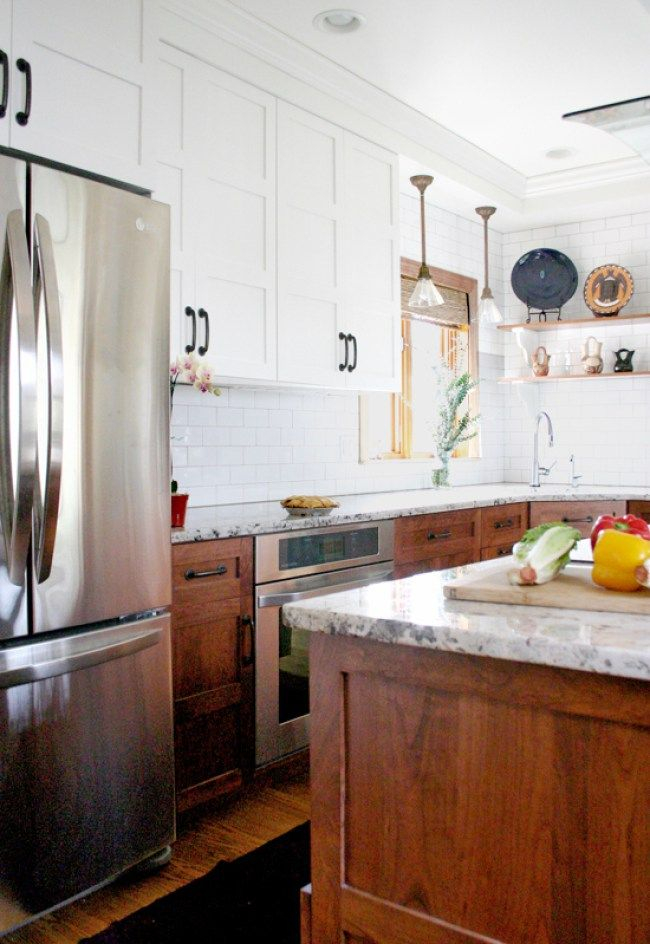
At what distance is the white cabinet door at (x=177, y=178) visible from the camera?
111 inches

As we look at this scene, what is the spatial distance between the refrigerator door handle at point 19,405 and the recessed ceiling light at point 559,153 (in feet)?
11.3

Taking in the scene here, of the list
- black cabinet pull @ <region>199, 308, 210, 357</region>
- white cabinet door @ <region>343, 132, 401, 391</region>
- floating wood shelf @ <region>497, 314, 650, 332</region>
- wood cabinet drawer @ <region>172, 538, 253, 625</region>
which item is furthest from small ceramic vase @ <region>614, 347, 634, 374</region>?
wood cabinet drawer @ <region>172, 538, 253, 625</region>

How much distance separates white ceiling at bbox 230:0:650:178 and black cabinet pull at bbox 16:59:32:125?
1056 mm

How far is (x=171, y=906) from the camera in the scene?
7.46ft

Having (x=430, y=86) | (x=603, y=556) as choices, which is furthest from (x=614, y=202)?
(x=603, y=556)

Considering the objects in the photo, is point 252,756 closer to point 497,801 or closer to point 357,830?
point 357,830

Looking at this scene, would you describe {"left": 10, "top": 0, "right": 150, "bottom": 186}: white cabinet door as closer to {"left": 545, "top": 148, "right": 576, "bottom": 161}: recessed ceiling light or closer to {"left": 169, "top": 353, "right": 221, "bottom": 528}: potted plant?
{"left": 169, "top": 353, "right": 221, "bottom": 528}: potted plant

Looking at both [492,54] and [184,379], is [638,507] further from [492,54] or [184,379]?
[184,379]

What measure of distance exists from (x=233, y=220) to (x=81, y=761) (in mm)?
1924

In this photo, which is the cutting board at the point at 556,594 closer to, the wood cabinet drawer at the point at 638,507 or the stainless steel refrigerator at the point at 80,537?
the stainless steel refrigerator at the point at 80,537

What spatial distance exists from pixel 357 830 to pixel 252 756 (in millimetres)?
1576

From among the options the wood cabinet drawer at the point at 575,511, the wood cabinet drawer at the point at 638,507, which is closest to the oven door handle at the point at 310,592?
the wood cabinet drawer at the point at 575,511

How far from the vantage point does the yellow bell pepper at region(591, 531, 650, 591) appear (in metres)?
1.39

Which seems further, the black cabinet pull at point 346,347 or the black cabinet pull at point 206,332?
the black cabinet pull at point 346,347
